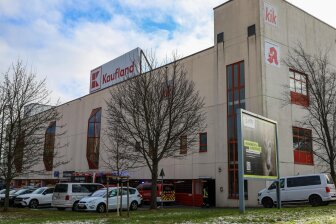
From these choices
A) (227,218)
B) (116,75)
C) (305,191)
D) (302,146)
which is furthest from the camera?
(116,75)

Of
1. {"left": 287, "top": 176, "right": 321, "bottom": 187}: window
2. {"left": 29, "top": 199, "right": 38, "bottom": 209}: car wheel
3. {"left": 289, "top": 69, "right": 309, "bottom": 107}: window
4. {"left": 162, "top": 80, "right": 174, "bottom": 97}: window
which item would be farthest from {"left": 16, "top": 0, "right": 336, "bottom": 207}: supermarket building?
{"left": 29, "top": 199, "right": 38, "bottom": 209}: car wheel

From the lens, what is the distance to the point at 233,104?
33281 mm

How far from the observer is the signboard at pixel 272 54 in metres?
32.2

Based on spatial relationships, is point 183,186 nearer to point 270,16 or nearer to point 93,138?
point 270,16

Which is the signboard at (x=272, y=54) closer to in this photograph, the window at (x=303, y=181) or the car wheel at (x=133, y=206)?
the window at (x=303, y=181)

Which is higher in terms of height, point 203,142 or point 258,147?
point 203,142

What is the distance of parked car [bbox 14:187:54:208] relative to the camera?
96.5 ft

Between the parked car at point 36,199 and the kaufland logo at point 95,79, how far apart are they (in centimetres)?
2823

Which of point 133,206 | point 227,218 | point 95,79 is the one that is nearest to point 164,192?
point 133,206

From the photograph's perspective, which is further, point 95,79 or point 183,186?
point 95,79

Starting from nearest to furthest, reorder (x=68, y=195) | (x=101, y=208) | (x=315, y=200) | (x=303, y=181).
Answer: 1. (x=315, y=200)
2. (x=303, y=181)
3. (x=101, y=208)
4. (x=68, y=195)

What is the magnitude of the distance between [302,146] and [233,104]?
259 inches

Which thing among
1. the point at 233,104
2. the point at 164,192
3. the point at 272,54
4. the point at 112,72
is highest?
the point at 112,72

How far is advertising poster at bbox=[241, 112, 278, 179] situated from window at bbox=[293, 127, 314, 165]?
53.2 feet
